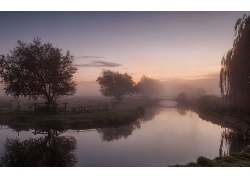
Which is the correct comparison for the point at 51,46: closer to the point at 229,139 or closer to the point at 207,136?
the point at 207,136

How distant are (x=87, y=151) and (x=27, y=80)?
18021mm

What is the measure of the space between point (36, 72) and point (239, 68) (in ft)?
88.3

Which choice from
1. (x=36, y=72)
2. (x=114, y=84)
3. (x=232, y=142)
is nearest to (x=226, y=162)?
(x=232, y=142)

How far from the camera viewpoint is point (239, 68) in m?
19.0

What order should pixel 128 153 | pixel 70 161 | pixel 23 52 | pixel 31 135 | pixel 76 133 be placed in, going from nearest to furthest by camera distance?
1. pixel 70 161
2. pixel 128 153
3. pixel 31 135
4. pixel 76 133
5. pixel 23 52

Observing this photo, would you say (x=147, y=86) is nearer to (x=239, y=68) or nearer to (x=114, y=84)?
(x=114, y=84)

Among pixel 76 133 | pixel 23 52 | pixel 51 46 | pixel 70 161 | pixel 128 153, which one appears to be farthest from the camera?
pixel 51 46

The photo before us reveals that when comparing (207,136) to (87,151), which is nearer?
(87,151)

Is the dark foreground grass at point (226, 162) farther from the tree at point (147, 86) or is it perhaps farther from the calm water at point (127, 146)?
the tree at point (147, 86)

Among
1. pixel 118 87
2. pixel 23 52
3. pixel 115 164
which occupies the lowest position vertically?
pixel 115 164

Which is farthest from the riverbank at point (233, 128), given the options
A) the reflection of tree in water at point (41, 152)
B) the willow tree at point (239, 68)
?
the reflection of tree in water at point (41, 152)

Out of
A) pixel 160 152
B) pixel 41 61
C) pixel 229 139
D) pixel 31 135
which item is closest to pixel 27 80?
pixel 41 61

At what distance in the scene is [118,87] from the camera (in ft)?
170

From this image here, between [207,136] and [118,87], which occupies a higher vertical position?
[118,87]
